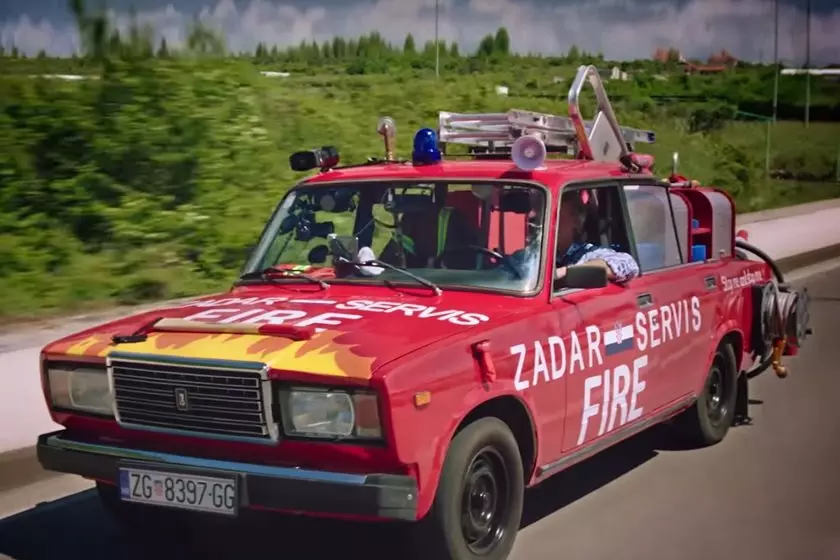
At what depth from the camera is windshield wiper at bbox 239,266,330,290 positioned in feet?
19.0

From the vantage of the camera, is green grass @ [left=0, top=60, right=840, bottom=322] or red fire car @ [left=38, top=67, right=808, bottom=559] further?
green grass @ [left=0, top=60, right=840, bottom=322]

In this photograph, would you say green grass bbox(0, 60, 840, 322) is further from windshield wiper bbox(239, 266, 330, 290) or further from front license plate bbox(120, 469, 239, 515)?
front license plate bbox(120, 469, 239, 515)

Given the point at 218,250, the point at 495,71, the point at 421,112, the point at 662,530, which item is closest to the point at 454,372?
the point at 662,530

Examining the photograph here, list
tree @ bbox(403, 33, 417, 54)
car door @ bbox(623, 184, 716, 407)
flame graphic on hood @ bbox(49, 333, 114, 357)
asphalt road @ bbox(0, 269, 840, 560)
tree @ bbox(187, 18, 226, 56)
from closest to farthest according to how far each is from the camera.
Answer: flame graphic on hood @ bbox(49, 333, 114, 357) → asphalt road @ bbox(0, 269, 840, 560) → car door @ bbox(623, 184, 716, 407) → tree @ bbox(187, 18, 226, 56) → tree @ bbox(403, 33, 417, 54)

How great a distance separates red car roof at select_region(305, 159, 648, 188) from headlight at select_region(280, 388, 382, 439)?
1876 millimetres

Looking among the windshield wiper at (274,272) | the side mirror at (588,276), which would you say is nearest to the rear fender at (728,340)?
the side mirror at (588,276)

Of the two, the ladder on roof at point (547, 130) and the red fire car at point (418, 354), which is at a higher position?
the ladder on roof at point (547, 130)

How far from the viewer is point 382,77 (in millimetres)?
22859

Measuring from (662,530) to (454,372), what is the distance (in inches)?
66.7

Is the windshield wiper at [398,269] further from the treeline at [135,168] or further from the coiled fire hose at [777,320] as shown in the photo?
the treeline at [135,168]

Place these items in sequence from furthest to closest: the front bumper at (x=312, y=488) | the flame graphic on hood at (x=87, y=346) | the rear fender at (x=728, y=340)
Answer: the rear fender at (x=728, y=340)
the flame graphic on hood at (x=87, y=346)
the front bumper at (x=312, y=488)

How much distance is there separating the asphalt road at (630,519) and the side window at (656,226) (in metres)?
1.21

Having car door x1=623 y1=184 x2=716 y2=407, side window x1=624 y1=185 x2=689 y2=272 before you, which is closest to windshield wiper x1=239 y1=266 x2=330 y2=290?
car door x1=623 y1=184 x2=716 y2=407

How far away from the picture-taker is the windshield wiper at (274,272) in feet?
19.0
